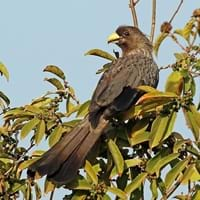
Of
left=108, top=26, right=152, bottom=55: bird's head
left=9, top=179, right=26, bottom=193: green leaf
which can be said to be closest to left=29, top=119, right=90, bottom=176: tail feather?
left=9, top=179, right=26, bottom=193: green leaf

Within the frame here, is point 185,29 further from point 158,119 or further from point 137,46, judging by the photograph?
point 137,46

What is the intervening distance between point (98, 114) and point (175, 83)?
760 mm

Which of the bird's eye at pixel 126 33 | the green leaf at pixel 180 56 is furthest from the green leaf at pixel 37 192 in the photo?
the bird's eye at pixel 126 33

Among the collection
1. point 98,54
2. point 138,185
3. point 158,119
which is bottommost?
point 138,185

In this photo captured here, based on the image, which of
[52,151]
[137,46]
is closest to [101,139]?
[52,151]

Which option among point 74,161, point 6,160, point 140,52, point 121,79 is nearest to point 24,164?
point 6,160

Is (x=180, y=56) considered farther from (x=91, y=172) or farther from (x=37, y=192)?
(x=37, y=192)

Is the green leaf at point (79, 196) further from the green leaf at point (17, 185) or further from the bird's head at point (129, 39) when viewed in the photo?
the bird's head at point (129, 39)

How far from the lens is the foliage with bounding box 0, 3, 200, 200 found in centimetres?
289

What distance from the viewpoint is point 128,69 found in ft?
13.3

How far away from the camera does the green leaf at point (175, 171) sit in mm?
2822

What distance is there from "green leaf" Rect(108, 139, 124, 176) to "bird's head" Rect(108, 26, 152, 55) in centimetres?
185

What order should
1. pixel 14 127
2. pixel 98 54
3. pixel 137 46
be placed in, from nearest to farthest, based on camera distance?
pixel 14 127 < pixel 98 54 < pixel 137 46

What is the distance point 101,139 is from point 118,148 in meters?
0.33
